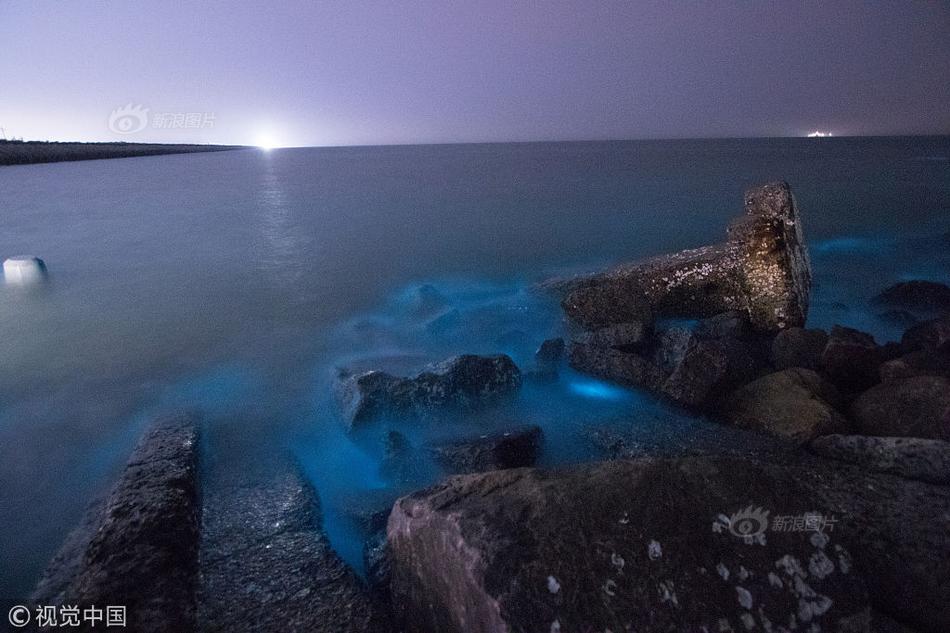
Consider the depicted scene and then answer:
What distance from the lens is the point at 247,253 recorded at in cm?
1468

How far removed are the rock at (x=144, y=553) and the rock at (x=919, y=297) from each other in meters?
10.4

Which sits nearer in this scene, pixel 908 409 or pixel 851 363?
pixel 908 409

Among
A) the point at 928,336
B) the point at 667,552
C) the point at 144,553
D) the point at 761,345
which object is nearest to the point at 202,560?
the point at 144,553

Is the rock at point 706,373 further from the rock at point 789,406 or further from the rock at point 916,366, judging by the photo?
the rock at point 916,366

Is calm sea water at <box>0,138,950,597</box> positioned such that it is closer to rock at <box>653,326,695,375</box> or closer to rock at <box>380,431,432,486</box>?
rock at <box>380,431,432,486</box>

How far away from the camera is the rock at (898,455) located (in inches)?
116

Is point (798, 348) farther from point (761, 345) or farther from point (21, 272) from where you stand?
point (21, 272)

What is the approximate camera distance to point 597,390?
5.64 m

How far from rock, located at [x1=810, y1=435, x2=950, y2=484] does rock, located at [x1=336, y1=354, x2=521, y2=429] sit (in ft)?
9.68

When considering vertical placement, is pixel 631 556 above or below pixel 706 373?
above

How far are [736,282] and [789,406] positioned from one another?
10.0 ft

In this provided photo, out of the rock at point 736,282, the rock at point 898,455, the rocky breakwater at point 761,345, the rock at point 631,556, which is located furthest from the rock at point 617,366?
the rock at point 631,556

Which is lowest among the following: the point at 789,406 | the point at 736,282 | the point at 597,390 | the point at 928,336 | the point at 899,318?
the point at 597,390

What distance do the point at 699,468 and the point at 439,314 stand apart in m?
6.55
